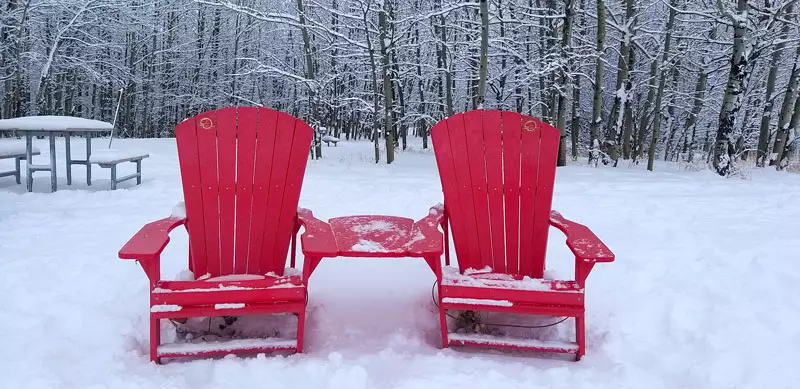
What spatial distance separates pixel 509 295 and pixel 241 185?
4.57 ft

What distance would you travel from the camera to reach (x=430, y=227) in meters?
2.29

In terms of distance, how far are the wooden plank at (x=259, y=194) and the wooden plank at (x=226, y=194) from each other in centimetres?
10

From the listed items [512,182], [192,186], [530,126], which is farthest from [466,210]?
[192,186]

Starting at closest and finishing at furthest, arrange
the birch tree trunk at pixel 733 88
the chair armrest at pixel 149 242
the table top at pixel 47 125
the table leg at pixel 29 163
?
1. the chair armrest at pixel 149 242
2. the table top at pixel 47 125
3. the table leg at pixel 29 163
4. the birch tree trunk at pixel 733 88

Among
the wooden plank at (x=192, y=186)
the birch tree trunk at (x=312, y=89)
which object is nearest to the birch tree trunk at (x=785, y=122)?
the birch tree trunk at (x=312, y=89)

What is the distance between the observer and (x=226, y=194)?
2445 millimetres

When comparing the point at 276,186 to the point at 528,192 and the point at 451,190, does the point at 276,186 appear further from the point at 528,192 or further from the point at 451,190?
the point at 528,192

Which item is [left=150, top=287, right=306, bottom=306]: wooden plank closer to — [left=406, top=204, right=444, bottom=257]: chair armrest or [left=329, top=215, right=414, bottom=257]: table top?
[left=329, top=215, right=414, bottom=257]: table top

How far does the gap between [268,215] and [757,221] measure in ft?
12.3

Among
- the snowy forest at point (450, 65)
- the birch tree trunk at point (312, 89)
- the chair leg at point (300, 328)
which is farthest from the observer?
the birch tree trunk at point (312, 89)

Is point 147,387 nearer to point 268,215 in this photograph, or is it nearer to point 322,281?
point 268,215

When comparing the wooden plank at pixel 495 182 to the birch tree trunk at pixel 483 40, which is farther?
the birch tree trunk at pixel 483 40

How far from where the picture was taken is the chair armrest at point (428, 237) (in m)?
1.94

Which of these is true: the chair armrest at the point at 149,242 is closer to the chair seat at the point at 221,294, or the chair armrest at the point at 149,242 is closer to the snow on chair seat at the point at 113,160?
the chair seat at the point at 221,294
